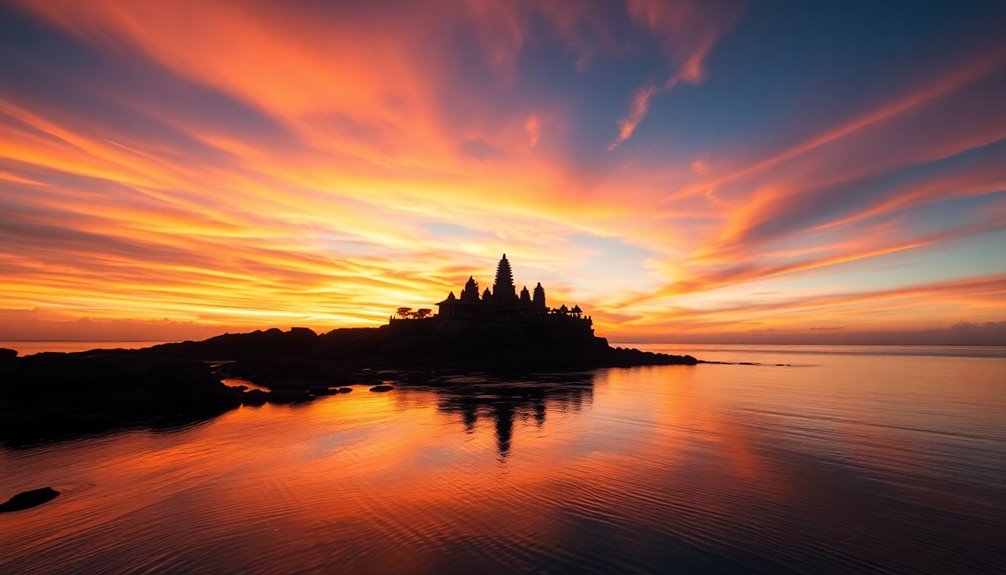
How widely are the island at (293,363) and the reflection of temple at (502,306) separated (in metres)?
0.30

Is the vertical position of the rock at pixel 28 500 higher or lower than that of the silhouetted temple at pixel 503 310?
lower

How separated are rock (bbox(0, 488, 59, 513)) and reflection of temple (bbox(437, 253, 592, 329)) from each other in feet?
284

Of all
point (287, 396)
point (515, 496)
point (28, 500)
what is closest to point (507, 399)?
point (287, 396)

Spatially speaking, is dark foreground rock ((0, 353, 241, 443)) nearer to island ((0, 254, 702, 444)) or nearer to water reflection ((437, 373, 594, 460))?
island ((0, 254, 702, 444))

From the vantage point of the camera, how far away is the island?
35.1 meters

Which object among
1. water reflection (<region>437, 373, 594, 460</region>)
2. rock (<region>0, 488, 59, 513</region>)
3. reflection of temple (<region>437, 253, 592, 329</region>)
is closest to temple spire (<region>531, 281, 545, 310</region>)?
reflection of temple (<region>437, 253, 592, 329</region>)

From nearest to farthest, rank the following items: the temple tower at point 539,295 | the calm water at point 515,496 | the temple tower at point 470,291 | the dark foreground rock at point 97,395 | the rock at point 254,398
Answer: the calm water at point 515,496 → the dark foreground rock at point 97,395 → the rock at point 254,398 → the temple tower at point 470,291 → the temple tower at point 539,295

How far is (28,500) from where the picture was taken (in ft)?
57.2

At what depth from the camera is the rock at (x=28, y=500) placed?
1697 cm

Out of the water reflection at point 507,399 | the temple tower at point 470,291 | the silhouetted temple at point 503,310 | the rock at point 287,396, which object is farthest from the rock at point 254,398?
the temple tower at point 470,291

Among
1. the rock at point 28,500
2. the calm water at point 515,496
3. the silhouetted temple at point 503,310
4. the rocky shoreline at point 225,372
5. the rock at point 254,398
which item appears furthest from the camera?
the silhouetted temple at point 503,310

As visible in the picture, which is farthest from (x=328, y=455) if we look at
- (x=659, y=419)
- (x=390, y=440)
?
(x=659, y=419)

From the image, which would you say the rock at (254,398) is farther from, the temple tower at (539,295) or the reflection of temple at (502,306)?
the temple tower at (539,295)

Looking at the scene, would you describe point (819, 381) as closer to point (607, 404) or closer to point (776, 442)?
point (607, 404)
